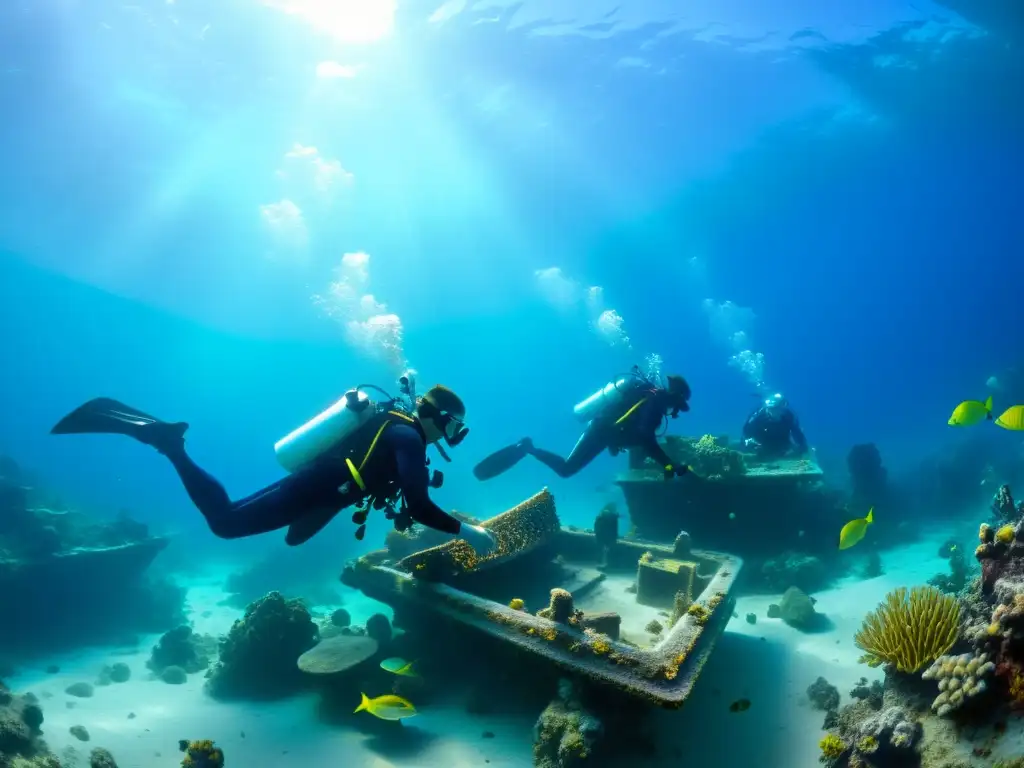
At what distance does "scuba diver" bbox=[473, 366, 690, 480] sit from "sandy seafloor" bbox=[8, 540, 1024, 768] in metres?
2.99

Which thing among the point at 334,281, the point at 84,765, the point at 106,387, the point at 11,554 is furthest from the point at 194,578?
the point at 106,387

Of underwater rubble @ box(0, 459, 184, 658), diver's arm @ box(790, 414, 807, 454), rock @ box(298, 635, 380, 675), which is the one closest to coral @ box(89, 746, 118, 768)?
Result: rock @ box(298, 635, 380, 675)

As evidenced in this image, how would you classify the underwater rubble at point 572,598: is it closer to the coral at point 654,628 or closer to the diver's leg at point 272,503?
the coral at point 654,628

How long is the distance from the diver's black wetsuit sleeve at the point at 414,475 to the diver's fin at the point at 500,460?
6385 mm

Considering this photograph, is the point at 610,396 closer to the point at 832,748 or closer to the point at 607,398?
the point at 607,398

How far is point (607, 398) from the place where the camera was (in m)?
10.7

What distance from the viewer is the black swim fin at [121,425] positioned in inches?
233

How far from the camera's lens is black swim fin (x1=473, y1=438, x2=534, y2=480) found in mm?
11516

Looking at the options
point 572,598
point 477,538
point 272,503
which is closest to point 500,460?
point 572,598

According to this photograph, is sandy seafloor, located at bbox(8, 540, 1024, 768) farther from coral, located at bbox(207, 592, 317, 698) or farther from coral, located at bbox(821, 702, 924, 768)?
coral, located at bbox(821, 702, 924, 768)

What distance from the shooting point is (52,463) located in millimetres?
84250

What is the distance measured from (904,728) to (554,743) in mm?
3011

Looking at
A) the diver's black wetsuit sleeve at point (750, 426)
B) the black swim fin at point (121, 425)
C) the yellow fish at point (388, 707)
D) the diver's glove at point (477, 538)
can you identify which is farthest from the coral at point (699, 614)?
the diver's black wetsuit sleeve at point (750, 426)

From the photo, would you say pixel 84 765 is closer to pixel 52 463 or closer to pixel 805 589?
pixel 805 589
